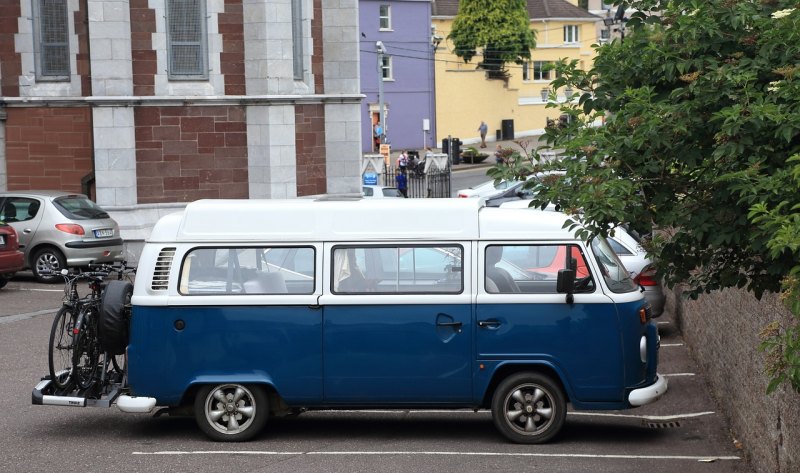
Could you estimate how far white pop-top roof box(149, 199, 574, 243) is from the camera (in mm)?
10766

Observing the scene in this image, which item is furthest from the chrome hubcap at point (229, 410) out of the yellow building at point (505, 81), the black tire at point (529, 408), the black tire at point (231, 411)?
the yellow building at point (505, 81)

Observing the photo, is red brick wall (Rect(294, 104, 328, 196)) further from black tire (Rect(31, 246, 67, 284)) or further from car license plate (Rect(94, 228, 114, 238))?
black tire (Rect(31, 246, 67, 284))

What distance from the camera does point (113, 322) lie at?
10.9 meters

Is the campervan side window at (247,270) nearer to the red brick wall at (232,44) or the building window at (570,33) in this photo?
the red brick wall at (232,44)

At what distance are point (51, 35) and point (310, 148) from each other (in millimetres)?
6339

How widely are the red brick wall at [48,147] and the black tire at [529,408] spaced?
1890 cm

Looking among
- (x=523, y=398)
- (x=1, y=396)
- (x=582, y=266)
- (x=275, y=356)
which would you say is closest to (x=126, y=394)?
(x=275, y=356)

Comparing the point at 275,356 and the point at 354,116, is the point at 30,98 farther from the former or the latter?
the point at 275,356

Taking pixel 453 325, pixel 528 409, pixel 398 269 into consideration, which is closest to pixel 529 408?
pixel 528 409

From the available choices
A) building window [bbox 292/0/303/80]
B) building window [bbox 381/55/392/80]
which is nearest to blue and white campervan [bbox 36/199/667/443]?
building window [bbox 292/0/303/80]

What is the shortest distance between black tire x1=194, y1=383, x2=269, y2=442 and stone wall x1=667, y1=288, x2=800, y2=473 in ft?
13.7

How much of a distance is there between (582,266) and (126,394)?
166 inches

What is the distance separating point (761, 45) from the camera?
7562 millimetres

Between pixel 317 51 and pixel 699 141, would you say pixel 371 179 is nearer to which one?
pixel 317 51
